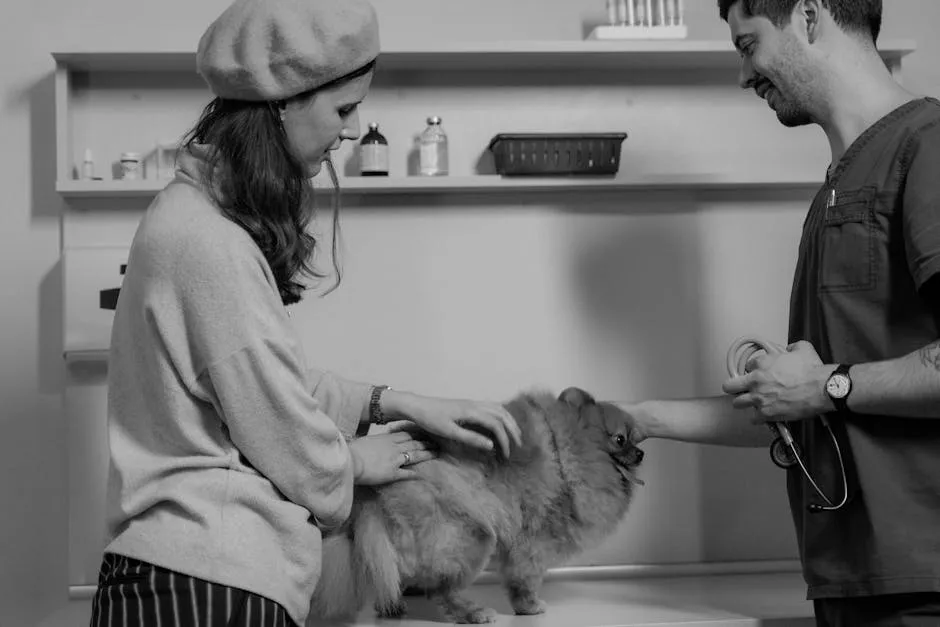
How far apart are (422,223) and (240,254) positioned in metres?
1.28

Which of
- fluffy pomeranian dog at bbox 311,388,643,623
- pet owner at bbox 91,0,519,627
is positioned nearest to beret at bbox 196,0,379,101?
pet owner at bbox 91,0,519,627

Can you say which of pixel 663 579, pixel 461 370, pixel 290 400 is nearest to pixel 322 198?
pixel 461 370

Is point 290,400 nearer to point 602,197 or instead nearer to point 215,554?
point 215,554

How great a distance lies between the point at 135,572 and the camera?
1069 mm

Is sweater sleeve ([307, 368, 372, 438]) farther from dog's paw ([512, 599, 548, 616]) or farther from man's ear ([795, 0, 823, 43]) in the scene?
man's ear ([795, 0, 823, 43])

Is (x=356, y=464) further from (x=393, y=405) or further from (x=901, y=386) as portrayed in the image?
(x=901, y=386)

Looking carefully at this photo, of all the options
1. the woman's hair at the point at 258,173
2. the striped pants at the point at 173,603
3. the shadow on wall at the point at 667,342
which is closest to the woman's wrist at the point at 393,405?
the woman's hair at the point at 258,173

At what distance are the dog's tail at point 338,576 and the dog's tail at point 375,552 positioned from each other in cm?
2

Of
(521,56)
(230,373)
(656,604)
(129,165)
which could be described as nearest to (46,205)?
(129,165)

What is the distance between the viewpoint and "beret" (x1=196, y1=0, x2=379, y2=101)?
1.12 meters

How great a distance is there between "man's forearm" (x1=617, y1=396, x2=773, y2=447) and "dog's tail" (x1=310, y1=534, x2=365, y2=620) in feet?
1.95

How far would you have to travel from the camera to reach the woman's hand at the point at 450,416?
152 cm

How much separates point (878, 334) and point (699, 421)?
47 cm

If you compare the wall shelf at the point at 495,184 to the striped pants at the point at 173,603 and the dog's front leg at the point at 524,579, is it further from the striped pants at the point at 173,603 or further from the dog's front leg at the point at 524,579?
the striped pants at the point at 173,603
